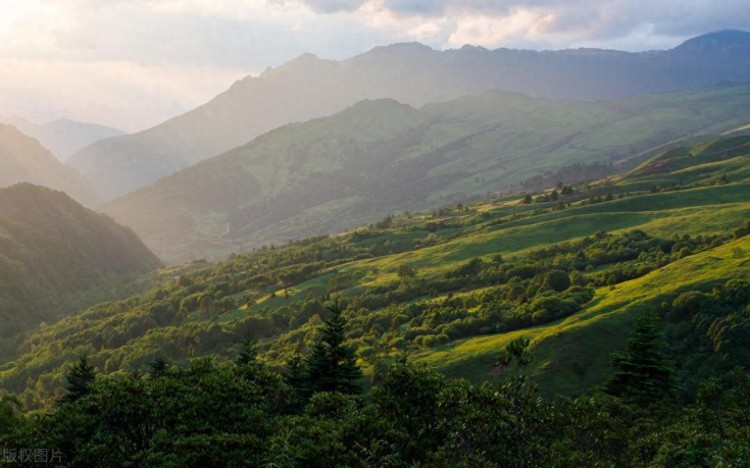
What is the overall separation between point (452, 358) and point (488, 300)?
33718mm

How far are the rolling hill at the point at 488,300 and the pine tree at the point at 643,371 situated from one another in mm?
14118

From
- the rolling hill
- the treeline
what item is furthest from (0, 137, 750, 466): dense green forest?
the treeline

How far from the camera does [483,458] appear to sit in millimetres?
33219

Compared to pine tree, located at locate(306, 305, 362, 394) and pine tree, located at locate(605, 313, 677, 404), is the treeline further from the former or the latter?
pine tree, located at locate(605, 313, 677, 404)

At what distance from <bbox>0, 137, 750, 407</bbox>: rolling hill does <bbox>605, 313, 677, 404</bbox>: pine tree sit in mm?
14118

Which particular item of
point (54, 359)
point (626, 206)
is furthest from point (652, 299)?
point (54, 359)

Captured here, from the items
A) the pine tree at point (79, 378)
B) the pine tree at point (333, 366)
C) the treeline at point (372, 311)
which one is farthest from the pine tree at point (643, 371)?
the pine tree at point (79, 378)

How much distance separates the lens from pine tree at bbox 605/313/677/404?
179 ft

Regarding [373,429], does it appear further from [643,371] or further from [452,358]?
[452,358]

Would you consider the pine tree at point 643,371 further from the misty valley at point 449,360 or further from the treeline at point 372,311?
the treeline at point 372,311

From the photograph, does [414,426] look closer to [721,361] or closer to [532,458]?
[532,458]

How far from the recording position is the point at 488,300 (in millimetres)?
117688

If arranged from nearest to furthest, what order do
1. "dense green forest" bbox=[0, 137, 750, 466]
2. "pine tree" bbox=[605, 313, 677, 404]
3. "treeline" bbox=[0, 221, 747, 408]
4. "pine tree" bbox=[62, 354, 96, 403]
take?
"dense green forest" bbox=[0, 137, 750, 466]
"pine tree" bbox=[605, 313, 677, 404]
"pine tree" bbox=[62, 354, 96, 403]
"treeline" bbox=[0, 221, 747, 408]

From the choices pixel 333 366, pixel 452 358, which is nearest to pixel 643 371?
pixel 333 366
